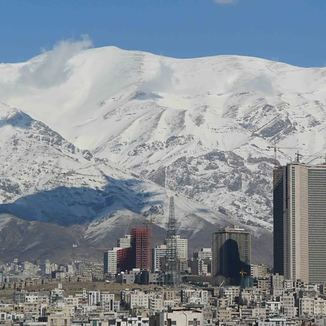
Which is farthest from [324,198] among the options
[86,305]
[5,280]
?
[86,305]

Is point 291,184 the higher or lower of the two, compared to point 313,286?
higher

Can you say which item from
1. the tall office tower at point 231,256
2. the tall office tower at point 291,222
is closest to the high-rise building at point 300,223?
the tall office tower at point 291,222

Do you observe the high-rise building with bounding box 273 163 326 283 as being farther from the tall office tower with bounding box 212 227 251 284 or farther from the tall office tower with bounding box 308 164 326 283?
the tall office tower with bounding box 212 227 251 284

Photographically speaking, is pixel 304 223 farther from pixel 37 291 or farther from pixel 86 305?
pixel 86 305

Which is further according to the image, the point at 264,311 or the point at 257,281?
the point at 257,281

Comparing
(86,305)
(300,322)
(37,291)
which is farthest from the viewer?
(37,291)

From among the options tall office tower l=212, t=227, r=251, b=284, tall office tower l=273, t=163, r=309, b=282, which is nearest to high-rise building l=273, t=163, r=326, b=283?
tall office tower l=273, t=163, r=309, b=282

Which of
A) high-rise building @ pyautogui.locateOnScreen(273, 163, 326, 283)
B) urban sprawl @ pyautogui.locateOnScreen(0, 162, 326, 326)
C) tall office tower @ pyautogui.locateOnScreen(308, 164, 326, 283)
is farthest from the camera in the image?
tall office tower @ pyautogui.locateOnScreen(308, 164, 326, 283)

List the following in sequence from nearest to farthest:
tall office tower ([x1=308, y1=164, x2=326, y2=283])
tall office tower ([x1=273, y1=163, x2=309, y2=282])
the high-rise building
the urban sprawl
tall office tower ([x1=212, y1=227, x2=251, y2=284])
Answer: the urban sprawl
tall office tower ([x1=273, y1=163, x2=309, y2=282])
the high-rise building
tall office tower ([x1=308, y1=164, x2=326, y2=283])
tall office tower ([x1=212, y1=227, x2=251, y2=284])
